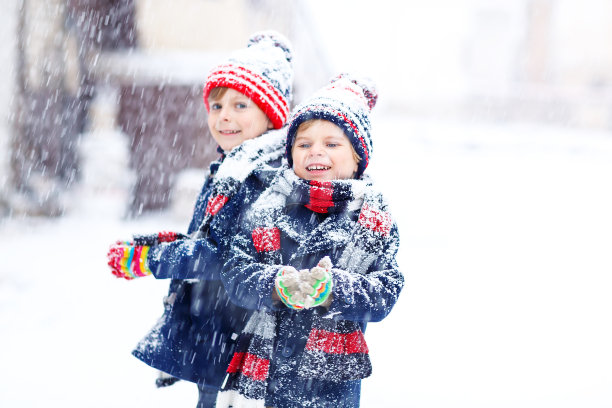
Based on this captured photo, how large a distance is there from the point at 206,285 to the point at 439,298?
304cm

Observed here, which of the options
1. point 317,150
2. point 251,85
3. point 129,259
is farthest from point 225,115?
point 129,259

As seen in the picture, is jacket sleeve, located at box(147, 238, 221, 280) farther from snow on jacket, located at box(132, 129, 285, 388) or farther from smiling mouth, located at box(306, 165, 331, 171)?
smiling mouth, located at box(306, 165, 331, 171)

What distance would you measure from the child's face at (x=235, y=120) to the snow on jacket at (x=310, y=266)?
492mm

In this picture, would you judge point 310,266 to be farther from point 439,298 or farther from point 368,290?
point 439,298

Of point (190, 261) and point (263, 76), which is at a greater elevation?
point (263, 76)

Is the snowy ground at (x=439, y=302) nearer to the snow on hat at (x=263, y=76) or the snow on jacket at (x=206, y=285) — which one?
the snow on jacket at (x=206, y=285)

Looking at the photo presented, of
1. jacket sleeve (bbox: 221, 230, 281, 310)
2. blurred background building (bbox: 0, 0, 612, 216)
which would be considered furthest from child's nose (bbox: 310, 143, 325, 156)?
blurred background building (bbox: 0, 0, 612, 216)

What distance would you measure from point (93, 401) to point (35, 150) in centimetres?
543

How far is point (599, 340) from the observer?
3607 millimetres

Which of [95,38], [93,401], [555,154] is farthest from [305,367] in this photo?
[555,154]

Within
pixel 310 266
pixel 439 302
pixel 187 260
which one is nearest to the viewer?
pixel 310 266

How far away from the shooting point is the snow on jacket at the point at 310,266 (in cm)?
139

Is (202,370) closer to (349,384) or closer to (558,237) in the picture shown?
(349,384)

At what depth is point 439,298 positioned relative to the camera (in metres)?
4.34
